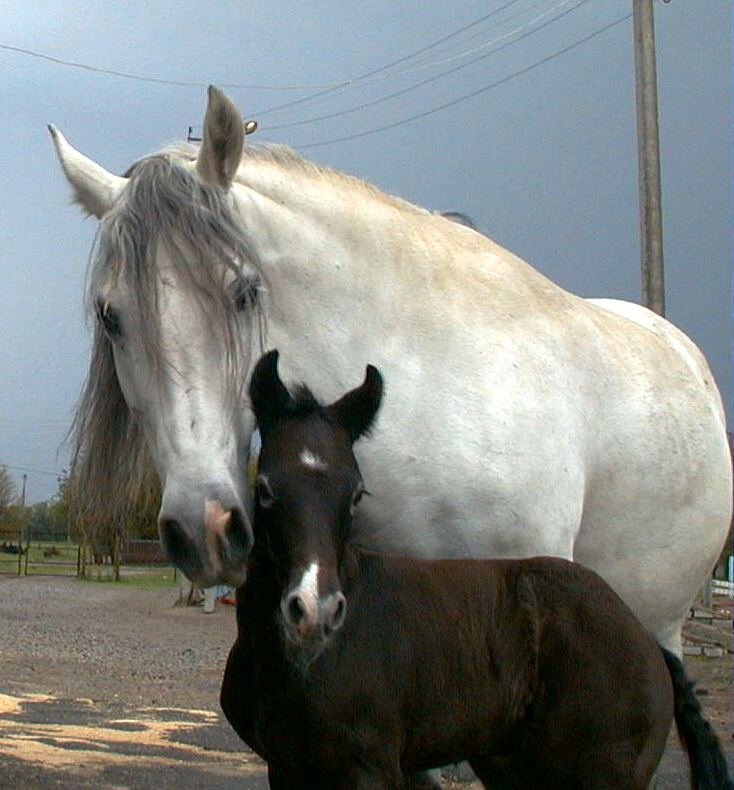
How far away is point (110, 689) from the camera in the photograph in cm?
1166

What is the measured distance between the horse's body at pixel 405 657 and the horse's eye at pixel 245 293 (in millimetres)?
251

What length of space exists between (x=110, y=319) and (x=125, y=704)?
25.0ft

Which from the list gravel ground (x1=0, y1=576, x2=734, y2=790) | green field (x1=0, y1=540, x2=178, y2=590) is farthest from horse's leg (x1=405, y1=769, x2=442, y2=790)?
green field (x1=0, y1=540, x2=178, y2=590)

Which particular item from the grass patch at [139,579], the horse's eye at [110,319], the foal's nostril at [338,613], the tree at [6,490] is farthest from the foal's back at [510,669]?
the tree at [6,490]

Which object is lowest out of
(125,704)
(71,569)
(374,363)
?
(71,569)

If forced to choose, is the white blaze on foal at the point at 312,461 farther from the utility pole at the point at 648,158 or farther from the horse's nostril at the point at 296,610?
the utility pole at the point at 648,158

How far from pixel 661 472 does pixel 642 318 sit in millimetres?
1319

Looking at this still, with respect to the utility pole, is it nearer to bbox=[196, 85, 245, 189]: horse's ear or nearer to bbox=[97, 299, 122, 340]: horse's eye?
bbox=[196, 85, 245, 189]: horse's ear

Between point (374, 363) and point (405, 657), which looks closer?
point (405, 657)

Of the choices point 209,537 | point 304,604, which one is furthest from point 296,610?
point 209,537

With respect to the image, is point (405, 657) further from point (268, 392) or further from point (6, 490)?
point (6, 490)

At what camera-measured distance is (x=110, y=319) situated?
3553mm

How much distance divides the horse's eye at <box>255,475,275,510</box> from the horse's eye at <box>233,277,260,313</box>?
0.55m

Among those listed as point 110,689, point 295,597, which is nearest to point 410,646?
point 295,597
